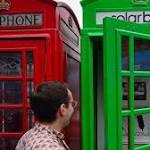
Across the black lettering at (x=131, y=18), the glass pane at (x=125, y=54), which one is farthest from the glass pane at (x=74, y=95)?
the glass pane at (x=125, y=54)

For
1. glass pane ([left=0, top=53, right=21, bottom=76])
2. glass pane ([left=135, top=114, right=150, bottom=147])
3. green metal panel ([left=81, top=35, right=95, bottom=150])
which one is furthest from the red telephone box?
glass pane ([left=135, top=114, right=150, bottom=147])

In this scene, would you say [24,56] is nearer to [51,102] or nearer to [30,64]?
[30,64]

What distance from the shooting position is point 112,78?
3250 millimetres

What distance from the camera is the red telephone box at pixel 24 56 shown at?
145 inches

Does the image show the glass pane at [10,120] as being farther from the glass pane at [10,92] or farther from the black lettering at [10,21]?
the black lettering at [10,21]

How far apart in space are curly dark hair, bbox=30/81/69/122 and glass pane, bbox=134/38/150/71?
99 centimetres

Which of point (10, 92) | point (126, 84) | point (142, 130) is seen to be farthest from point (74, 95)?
point (126, 84)

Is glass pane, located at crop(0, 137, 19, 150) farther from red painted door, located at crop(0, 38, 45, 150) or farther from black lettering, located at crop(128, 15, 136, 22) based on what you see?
black lettering, located at crop(128, 15, 136, 22)

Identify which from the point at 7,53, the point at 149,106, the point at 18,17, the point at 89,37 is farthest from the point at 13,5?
the point at 149,106

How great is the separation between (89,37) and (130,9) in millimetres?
389

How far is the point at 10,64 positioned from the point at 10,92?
0.65 feet

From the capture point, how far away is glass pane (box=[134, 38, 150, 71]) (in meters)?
3.70

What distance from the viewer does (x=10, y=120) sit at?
3.78 m

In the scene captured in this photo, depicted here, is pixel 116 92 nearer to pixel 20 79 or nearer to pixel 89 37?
pixel 89 37
